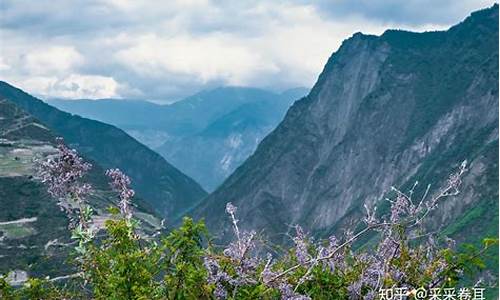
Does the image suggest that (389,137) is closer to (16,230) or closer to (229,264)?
(16,230)

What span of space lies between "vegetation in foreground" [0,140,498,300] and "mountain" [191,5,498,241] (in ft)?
317

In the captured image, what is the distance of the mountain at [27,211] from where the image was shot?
254 ft

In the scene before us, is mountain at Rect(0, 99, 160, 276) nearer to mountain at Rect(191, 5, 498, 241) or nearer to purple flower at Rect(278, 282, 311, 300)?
mountain at Rect(191, 5, 498, 241)

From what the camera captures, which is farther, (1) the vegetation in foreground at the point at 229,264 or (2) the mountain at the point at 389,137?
(2) the mountain at the point at 389,137

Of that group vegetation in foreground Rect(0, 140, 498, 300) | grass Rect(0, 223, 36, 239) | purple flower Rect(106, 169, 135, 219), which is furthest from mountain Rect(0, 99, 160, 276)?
vegetation in foreground Rect(0, 140, 498, 300)

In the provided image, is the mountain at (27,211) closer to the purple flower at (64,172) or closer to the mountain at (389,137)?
the mountain at (389,137)

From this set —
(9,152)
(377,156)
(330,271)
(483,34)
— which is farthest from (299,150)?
(330,271)

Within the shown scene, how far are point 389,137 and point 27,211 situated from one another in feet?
295

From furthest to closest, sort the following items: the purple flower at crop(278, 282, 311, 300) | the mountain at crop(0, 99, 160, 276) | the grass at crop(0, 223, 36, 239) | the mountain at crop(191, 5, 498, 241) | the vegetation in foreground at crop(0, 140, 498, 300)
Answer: the mountain at crop(191, 5, 498, 241) < the grass at crop(0, 223, 36, 239) < the mountain at crop(0, 99, 160, 276) < the purple flower at crop(278, 282, 311, 300) < the vegetation in foreground at crop(0, 140, 498, 300)

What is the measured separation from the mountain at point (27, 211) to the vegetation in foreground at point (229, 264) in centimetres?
5554

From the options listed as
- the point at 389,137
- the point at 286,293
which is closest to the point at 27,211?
the point at 389,137

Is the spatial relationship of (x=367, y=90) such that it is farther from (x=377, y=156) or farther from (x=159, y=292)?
(x=159, y=292)

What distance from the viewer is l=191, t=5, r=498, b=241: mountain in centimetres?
13025

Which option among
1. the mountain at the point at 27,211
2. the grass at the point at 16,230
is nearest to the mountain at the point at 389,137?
the mountain at the point at 27,211
